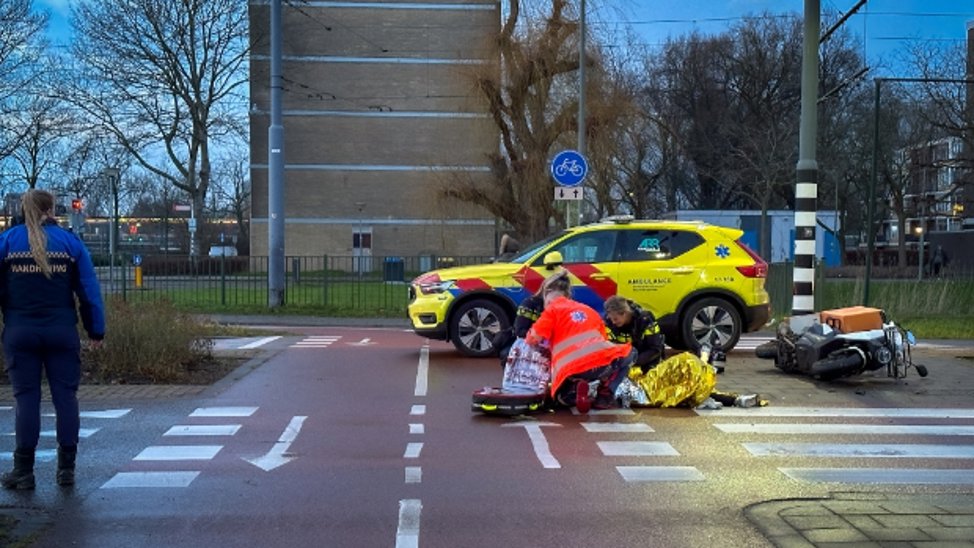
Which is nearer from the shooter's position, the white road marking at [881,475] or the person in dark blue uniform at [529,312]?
the white road marking at [881,475]

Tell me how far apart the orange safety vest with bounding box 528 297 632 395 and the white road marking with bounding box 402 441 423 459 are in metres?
1.73

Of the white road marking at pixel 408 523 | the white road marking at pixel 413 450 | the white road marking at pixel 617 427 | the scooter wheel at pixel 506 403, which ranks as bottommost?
the white road marking at pixel 408 523

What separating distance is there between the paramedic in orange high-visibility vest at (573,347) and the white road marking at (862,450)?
5.32ft

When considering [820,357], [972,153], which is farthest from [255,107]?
[820,357]

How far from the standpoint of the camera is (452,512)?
17.7 ft

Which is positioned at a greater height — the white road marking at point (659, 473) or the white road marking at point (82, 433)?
the white road marking at point (82, 433)

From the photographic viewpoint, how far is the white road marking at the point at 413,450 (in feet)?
22.4

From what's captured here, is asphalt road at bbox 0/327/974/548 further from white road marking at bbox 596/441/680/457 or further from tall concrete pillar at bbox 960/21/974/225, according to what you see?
tall concrete pillar at bbox 960/21/974/225

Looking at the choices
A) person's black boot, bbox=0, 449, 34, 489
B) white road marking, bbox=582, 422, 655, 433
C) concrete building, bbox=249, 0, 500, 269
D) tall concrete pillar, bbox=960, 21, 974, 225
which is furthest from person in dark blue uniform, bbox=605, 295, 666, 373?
concrete building, bbox=249, 0, 500, 269

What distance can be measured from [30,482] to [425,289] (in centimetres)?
699

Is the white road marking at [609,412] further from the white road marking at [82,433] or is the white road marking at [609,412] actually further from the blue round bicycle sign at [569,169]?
the blue round bicycle sign at [569,169]

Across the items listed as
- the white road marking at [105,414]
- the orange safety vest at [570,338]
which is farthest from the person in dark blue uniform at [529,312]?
the white road marking at [105,414]

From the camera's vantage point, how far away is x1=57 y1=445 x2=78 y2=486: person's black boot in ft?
19.6

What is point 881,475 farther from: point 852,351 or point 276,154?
point 276,154
